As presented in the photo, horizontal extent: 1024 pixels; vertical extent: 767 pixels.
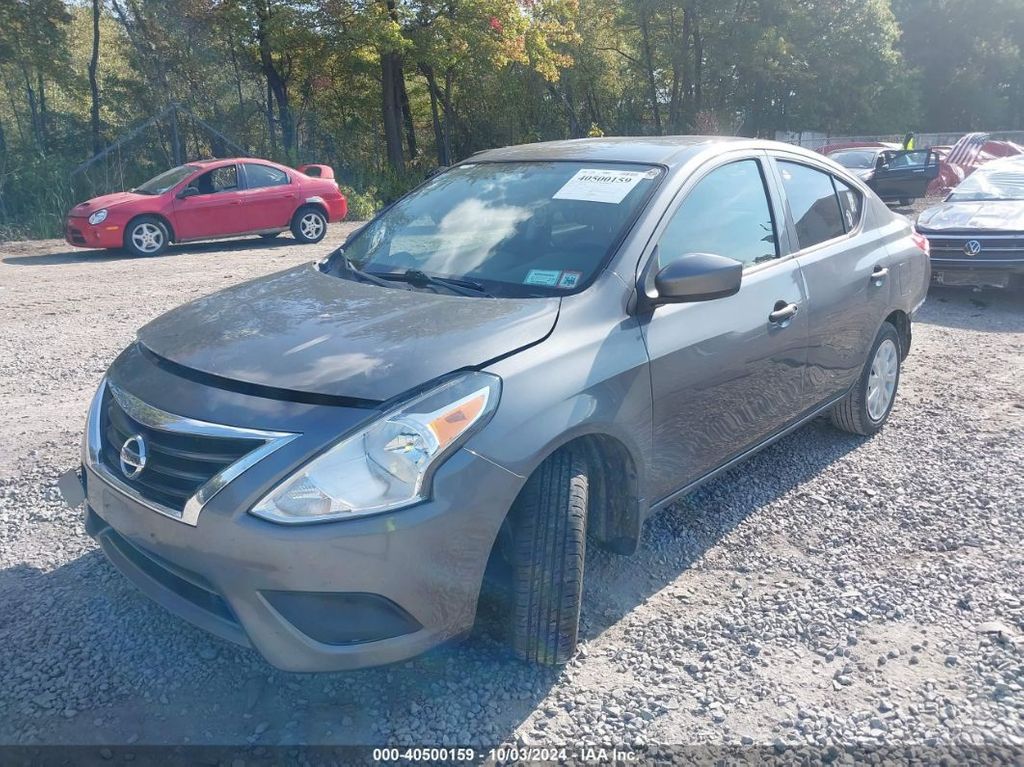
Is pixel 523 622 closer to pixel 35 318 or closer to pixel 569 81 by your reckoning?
pixel 35 318

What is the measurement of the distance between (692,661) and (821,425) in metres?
2.73

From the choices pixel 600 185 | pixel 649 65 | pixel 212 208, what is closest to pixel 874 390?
pixel 600 185

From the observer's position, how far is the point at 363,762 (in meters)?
2.52

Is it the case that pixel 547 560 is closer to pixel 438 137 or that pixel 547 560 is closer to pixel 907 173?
pixel 907 173

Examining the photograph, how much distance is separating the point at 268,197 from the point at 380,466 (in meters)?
12.5

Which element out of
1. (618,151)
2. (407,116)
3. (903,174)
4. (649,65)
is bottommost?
(903,174)

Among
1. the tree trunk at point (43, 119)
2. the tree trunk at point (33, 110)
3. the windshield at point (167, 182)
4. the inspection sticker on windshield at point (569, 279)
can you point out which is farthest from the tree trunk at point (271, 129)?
the inspection sticker on windshield at point (569, 279)

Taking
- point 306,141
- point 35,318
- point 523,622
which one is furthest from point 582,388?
point 306,141

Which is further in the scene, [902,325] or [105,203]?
[105,203]

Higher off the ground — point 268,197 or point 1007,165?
point 268,197

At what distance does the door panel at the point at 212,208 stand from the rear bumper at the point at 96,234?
0.84 metres

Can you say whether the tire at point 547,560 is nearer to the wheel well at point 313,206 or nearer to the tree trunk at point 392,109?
the wheel well at point 313,206

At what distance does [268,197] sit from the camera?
548 inches

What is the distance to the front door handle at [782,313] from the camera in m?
3.79
